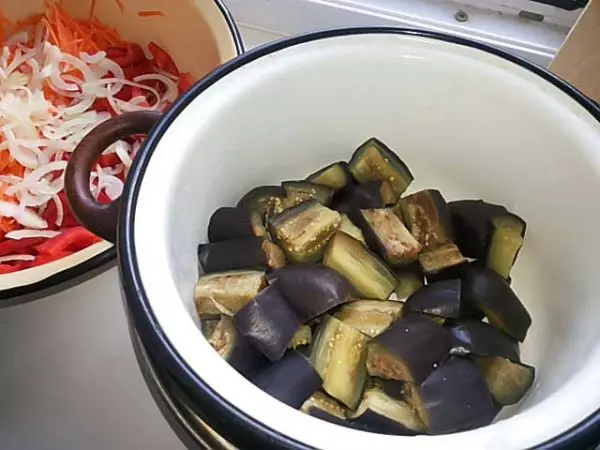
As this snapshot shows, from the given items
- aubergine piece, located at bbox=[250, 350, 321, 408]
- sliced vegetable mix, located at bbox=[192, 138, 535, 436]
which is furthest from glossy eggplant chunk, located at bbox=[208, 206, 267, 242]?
aubergine piece, located at bbox=[250, 350, 321, 408]

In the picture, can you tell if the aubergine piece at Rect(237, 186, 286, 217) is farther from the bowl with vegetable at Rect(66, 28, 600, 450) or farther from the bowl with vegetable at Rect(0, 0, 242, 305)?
the bowl with vegetable at Rect(0, 0, 242, 305)

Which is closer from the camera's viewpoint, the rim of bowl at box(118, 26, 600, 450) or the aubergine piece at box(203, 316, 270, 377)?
the rim of bowl at box(118, 26, 600, 450)

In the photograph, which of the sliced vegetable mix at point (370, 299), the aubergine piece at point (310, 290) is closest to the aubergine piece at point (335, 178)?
the sliced vegetable mix at point (370, 299)

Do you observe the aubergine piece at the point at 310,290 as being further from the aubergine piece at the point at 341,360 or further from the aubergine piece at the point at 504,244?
the aubergine piece at the point at 504,244

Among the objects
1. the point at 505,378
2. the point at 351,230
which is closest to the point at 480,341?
the point at 505,378

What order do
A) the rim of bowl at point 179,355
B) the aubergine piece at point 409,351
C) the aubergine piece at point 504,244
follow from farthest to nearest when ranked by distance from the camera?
the aubergine piece at point 504,244 → the aubergine piece at point 409,351 → the rim of bowl at point 179,355

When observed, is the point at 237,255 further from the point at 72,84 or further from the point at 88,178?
the point at 72,84

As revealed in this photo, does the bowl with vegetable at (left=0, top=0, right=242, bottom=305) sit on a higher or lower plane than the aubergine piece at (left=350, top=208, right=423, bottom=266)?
lower

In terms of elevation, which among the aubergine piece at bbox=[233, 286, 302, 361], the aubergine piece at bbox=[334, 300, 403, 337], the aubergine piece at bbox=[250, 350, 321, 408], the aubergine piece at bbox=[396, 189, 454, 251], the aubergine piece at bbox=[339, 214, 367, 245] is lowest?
the aubergine piece at bbox=[250, 350, 321, 408]
